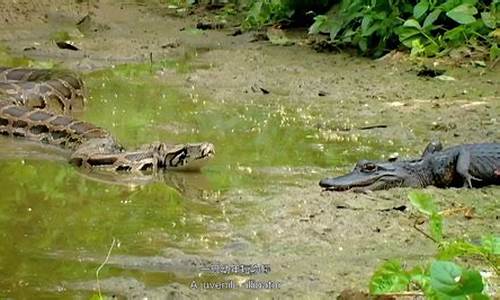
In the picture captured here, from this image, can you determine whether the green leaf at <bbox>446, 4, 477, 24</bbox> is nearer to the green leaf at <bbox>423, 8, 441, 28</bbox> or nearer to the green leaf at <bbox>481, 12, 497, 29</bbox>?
the green leaf at <bbox>481, 12, 497, 29</bbox>

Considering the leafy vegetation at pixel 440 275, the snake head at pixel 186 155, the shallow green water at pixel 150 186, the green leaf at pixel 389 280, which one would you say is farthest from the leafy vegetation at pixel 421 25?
the green leaf at pixel 389 280

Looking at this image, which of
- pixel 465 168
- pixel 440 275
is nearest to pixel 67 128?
pixel 465 168

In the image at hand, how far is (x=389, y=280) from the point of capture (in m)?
3.46

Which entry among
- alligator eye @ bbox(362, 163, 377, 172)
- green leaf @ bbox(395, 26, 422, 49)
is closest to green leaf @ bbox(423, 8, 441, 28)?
green leaf @ bbox(395, 26, 422, 49)

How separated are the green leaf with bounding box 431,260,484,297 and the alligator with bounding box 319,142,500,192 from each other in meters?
3.02

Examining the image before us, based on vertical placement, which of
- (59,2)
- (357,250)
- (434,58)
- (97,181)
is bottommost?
(59,2)

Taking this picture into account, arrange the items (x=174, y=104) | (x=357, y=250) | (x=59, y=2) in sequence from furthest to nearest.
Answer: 1. (x=59, y=2)
2. (x=174, y=104)
3. (x=357, y=250)

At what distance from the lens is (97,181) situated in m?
6.66

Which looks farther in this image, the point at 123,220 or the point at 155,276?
the point at 123,220

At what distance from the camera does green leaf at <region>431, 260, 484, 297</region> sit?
9.80 ft

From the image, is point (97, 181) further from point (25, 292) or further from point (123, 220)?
point (25, 292)

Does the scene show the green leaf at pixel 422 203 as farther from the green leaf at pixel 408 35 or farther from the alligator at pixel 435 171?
the green leaf at pixel 408 35

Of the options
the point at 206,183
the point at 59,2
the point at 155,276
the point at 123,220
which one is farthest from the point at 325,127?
the point at 59,2

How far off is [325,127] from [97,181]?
2305 mm
